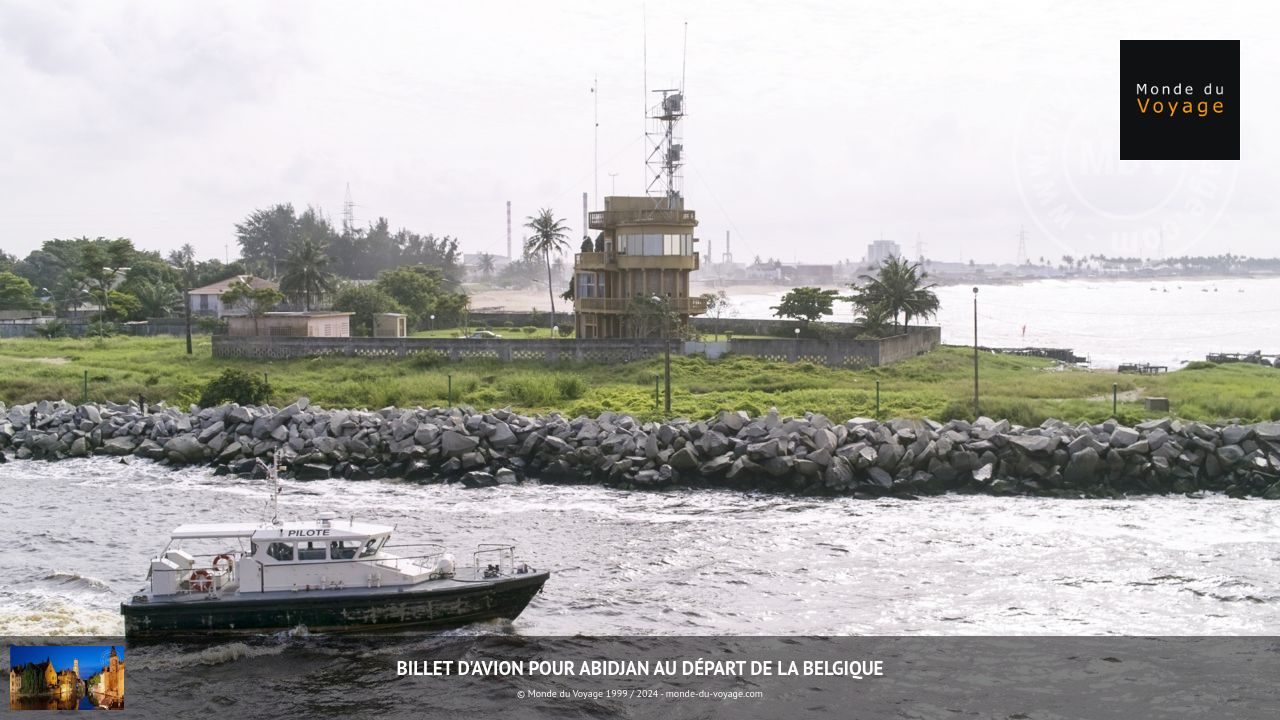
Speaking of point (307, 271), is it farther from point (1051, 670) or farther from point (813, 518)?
point (1051, 670)

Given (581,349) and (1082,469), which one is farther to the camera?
(581,349)

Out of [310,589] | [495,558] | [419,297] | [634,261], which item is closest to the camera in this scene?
[310,589]

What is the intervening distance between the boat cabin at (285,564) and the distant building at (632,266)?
156 feet

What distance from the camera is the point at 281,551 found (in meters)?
28.8

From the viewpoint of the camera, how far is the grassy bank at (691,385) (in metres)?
54.5

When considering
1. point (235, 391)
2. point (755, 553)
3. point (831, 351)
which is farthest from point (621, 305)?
point (755, 553)

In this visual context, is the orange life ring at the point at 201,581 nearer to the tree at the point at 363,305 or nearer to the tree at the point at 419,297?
the tree at the point at 363,305

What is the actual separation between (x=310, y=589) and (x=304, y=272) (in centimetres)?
7938

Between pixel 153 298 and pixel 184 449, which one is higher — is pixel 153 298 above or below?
above

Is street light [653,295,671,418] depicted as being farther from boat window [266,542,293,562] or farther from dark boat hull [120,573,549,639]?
boat window [266,542,293,562]

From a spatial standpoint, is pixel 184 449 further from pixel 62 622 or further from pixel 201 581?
pixel 201 581

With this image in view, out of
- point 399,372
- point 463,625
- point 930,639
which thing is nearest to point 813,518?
point 930,639

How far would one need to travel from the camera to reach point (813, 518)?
39656mm

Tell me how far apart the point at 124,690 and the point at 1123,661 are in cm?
2226
